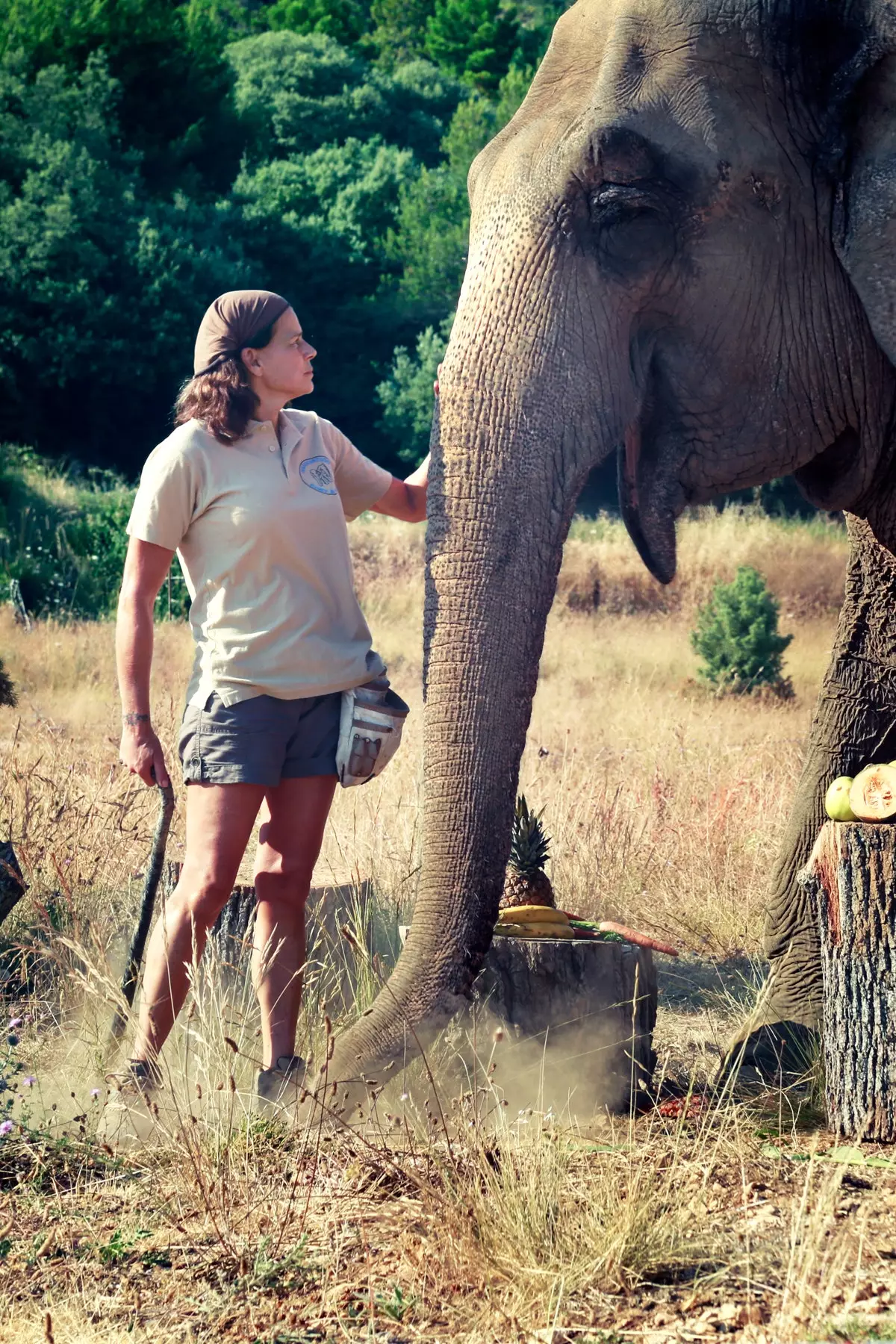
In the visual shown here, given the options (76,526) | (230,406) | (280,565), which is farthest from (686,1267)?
(76,526)

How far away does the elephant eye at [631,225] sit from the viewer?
3752 millimetres

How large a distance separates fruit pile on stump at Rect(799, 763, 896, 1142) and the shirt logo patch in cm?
176

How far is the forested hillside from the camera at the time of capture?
34.8m

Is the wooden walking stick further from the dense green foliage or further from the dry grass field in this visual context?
the dense green foliage

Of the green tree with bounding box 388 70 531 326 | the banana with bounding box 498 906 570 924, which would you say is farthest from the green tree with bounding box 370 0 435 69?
the banana with bounding box 498 906 570 924

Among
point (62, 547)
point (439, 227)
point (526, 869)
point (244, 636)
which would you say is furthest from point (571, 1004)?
point (439, 227)

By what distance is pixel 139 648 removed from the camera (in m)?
4.38

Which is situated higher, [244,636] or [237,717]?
[244,636]

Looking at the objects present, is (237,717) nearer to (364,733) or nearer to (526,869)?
(364,733)

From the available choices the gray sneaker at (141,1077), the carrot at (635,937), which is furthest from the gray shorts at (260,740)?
the carrot at (635,937)

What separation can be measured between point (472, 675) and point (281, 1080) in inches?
60.6

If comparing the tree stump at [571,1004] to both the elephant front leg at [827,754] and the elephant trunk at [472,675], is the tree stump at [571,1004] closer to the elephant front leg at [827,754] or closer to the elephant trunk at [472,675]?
the elephant front leg at [827,754]

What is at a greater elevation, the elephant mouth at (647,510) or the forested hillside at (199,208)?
the forested hillside at (199,208)

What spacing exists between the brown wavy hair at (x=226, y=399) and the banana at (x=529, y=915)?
5.84ft
